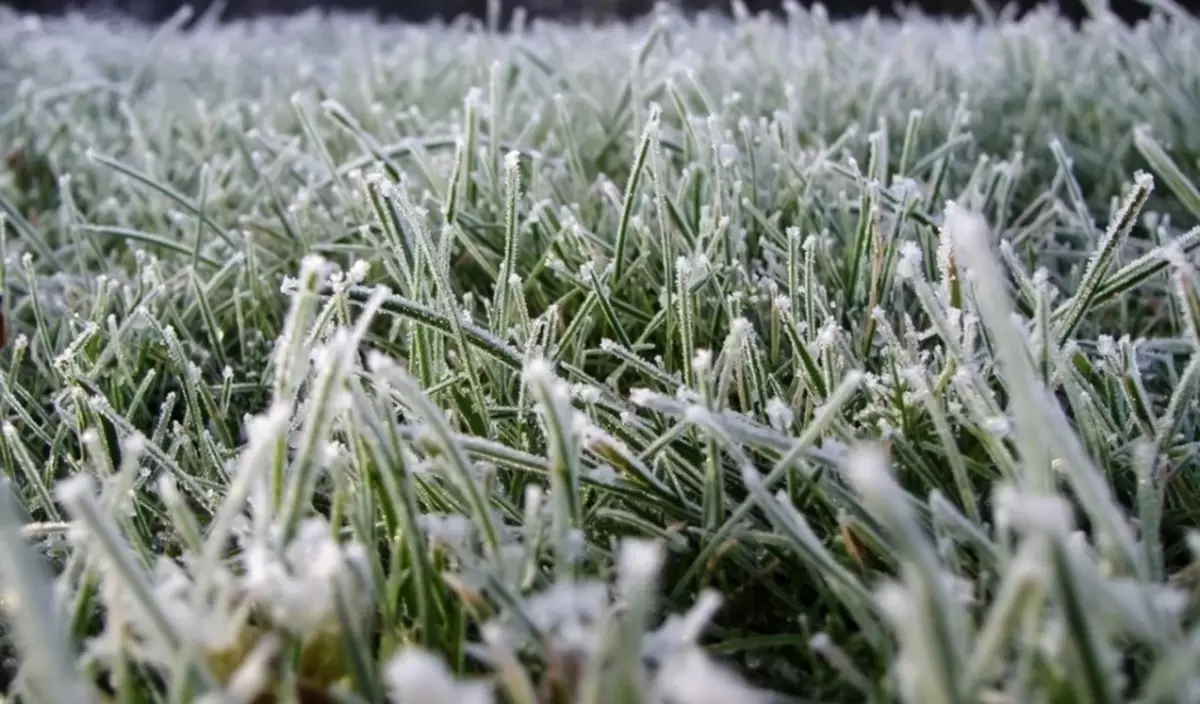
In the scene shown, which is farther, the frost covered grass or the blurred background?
the blurred background

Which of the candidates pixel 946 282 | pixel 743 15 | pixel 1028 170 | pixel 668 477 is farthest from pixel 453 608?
pixel 743 15

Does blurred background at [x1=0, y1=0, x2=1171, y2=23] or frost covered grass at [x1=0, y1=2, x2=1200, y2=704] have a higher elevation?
blurred background at [x1=0, y1=0, x2=1171, y2=23]

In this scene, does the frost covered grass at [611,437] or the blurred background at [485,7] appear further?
the blurred background at [485,7]

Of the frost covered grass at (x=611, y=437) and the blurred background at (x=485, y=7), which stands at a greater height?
the blurred background at (x=485, y=7)

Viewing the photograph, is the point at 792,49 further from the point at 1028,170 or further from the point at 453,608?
the point at 453,608

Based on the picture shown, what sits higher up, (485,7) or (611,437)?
(485,7)
